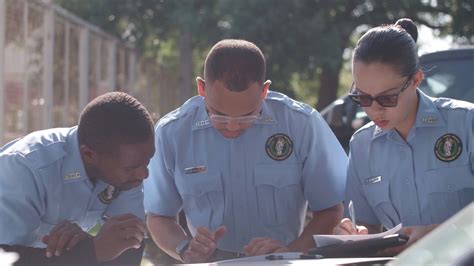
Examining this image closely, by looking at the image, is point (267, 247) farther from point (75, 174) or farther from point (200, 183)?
point (75, 174)

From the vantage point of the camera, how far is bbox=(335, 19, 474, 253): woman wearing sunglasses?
13.0 feet

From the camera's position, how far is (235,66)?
427 centimetres

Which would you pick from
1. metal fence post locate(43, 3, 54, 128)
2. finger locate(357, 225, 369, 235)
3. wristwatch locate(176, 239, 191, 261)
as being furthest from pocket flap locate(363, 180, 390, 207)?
metal fence post locate(43, 3, 54, 128)

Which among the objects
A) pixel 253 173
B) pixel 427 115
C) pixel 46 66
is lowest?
pixel 46 66

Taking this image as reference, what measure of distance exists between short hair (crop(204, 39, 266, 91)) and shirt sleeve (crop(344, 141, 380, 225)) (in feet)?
1.67

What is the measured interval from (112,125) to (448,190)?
1.32m

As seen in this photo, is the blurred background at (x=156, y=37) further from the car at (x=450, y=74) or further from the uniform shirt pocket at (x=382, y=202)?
the uniform shirt pocket at (x=382, y=202)

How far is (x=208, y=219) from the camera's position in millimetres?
4504

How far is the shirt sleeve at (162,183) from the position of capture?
454cm

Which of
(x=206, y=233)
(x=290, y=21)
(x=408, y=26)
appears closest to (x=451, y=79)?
(x=408, y=26)

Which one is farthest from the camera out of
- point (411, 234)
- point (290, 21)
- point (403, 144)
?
point (290, 21)

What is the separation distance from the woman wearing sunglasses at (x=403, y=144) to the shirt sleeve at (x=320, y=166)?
0.24 metres

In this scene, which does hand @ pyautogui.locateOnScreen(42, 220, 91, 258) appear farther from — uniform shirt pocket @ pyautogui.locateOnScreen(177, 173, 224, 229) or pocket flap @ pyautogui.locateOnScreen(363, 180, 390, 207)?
pocket flap @ pyautogui.locateOnScreen(363, 180, 390, 207)

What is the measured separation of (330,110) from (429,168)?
3.65 meters
